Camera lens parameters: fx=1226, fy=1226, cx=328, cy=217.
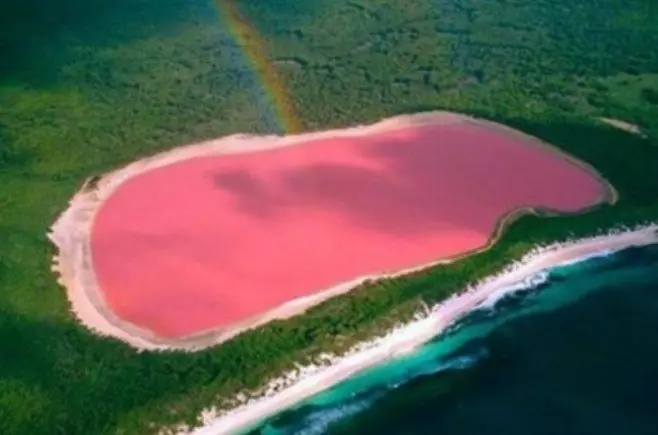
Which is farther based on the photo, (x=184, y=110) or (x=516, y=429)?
(x=184, y=110)

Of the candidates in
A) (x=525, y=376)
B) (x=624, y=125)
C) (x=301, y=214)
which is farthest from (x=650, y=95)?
(x=525, y=376)

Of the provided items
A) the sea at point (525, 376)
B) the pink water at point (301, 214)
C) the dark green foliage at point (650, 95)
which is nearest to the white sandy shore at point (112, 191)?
the pink water at point (301, 214)

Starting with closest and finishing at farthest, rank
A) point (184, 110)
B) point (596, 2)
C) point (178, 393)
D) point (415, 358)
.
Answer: point (178, 393) → point (415, 358) → point (184, 110) → point (596, 2)

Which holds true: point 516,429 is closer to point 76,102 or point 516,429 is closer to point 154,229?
point 154,229

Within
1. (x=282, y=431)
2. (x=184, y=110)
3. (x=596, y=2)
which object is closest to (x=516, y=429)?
(x=282, y=431)

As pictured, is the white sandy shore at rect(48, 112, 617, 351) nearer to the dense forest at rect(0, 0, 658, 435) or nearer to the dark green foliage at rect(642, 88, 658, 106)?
the dense forest at rect(0, 0, 658, 435)

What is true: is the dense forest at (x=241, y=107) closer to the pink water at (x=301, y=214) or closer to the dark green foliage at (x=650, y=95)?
the dark green foliage at (x=650, y=95)

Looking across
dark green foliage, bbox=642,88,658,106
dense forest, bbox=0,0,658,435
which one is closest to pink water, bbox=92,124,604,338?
dense forest, bbox=0,0,658,435

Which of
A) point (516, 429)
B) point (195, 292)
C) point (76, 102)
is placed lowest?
point (516, 429)

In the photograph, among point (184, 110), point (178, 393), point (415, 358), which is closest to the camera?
point (178, 393)
